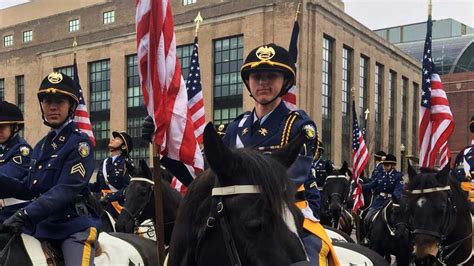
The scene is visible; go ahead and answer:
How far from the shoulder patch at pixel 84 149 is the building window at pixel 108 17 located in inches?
2183

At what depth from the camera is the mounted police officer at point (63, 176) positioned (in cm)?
527

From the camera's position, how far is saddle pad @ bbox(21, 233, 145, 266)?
5.18 meters

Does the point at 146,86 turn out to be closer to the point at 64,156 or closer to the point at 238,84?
the point at 64,156

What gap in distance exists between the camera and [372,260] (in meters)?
6.37

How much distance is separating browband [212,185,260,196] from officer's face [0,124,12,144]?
399 centimetres

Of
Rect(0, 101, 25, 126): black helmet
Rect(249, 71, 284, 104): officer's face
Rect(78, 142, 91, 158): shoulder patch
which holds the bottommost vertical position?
Rect(78, 142, 91, 158): shoulder patch

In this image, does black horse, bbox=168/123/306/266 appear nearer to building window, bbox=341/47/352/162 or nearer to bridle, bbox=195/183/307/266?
bridle, bbox=195/183/307/266

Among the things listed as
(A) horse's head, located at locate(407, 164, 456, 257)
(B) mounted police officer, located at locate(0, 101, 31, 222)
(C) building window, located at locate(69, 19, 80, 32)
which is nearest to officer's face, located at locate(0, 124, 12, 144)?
(B) mounted police officer, located at locate(0, 101, 31, 222)

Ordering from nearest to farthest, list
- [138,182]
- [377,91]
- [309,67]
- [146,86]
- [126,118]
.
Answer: [146,86], [138,182], [309,67], [126,118], [377,91]

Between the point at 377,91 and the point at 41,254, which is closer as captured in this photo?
the point at 41,254

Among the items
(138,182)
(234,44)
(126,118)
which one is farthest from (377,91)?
(138,182)

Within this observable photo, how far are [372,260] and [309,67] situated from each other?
38.9 meters

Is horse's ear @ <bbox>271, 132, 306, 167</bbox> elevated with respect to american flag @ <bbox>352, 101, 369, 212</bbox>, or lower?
elevated

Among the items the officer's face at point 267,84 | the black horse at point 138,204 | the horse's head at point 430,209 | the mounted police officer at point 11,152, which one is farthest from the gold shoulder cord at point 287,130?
the black horse at point 138,204
